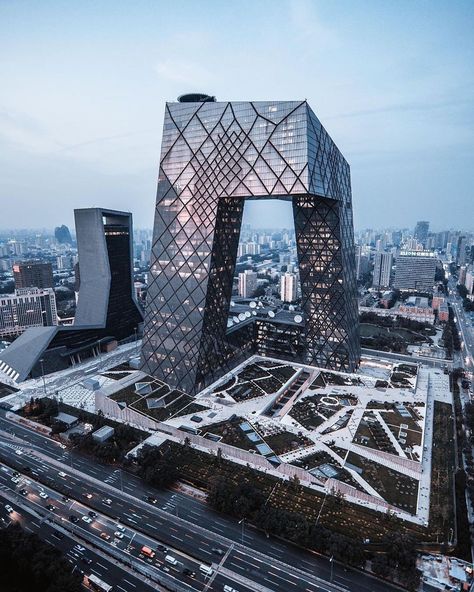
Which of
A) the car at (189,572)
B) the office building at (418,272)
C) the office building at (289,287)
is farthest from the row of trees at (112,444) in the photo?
the office building at (418,272)

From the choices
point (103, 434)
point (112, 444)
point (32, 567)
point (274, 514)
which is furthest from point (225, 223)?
point (32, 567)

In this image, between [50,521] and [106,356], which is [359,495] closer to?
[50,521]

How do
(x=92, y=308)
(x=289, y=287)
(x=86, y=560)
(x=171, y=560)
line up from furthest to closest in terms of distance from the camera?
1. (x=289, y=287)
2. (x=92, y=308)
3. (x=86, y=560)
4. (x=171, y=560)

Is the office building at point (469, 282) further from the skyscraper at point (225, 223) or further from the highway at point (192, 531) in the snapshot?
the highway at point (192, 531)

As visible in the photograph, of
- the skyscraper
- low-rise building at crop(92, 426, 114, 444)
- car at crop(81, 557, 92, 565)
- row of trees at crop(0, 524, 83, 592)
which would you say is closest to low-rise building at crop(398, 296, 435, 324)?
the skyscraper

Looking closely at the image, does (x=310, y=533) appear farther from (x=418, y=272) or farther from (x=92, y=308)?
(x=418, y=272)

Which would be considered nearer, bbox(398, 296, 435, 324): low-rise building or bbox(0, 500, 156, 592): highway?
bbox(0, 500, 156, 592): highway

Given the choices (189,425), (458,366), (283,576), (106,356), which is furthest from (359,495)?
(106,356)

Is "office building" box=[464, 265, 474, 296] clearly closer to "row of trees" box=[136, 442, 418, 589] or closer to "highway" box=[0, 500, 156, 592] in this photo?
"row of trees" box=[136, 442, 418, 589]
